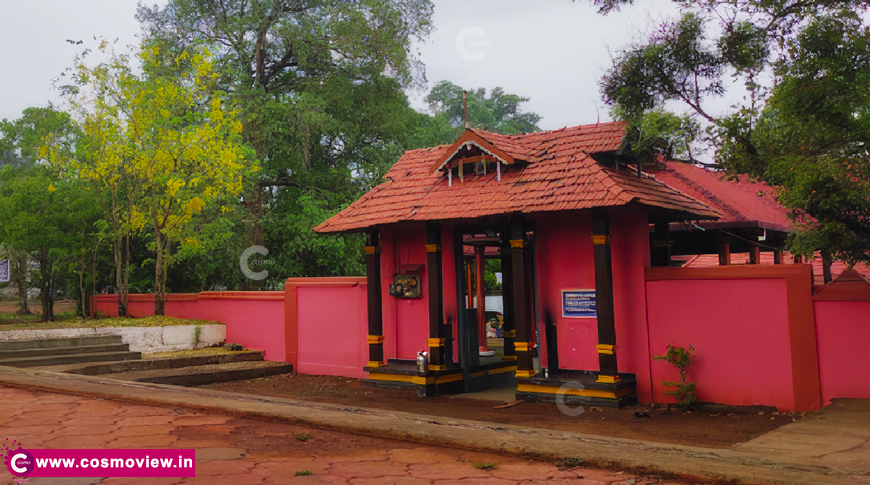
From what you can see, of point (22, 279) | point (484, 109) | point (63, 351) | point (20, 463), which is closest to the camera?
point (20, 463)

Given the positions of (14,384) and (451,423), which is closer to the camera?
(451,423)

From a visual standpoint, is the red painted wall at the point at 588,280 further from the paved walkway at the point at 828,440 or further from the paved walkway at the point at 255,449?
the paved walkway at the point at 255,449

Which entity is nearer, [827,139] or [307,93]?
[827,139]

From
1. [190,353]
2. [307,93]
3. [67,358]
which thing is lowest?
[190,353]

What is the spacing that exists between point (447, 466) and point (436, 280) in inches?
232

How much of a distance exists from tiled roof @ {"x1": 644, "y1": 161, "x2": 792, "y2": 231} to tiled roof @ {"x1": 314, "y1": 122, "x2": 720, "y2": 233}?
146cm

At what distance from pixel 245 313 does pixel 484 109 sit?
32883 mm

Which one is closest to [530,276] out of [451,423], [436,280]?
[436,280]

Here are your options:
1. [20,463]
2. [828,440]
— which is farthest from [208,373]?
[828,440]

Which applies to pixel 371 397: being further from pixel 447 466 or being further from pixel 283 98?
pixel 283 98

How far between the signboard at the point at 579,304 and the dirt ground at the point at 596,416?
1.38 meters

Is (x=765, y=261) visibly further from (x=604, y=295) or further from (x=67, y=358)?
(x=67, y=358)

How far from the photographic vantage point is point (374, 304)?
11477 mm

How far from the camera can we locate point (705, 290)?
8836 mm
